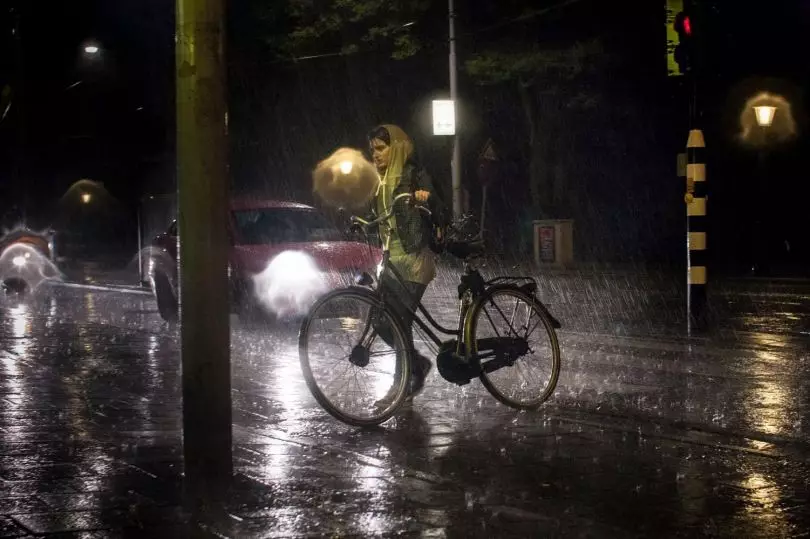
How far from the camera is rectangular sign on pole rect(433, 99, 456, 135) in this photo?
30609 millimetres

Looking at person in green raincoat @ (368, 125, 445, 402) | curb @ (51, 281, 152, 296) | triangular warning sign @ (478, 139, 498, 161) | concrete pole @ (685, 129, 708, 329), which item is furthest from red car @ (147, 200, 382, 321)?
triangular warning sign @ (478, 139, 498, 161)

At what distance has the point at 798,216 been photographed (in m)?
31.4

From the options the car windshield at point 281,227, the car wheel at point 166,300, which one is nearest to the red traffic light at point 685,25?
the car windshield at point 281,227

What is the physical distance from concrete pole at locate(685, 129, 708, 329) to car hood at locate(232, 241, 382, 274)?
11.6ft

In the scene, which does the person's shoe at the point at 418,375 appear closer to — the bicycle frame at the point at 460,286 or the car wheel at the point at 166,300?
the bicycle frame at the point at 460,286

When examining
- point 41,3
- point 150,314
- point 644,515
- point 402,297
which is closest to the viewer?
point 644,515

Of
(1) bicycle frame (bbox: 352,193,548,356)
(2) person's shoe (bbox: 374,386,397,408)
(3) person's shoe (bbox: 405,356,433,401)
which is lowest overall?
(2) person's shoe (bbox: 374,386,397,408)

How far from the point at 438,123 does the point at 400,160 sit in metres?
22.9

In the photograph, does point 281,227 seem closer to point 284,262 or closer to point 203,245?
point 284,262

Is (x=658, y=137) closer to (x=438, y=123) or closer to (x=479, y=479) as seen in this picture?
(x=438, y=123)

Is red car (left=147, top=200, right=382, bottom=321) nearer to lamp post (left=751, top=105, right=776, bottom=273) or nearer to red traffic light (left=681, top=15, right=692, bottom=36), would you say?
red traffic light (left=681, top=15, right=692, bottom=36)

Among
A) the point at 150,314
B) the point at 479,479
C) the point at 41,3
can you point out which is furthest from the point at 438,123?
the point at 41,3

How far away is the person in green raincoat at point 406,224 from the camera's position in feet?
26.0

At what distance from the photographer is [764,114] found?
2484 cm
